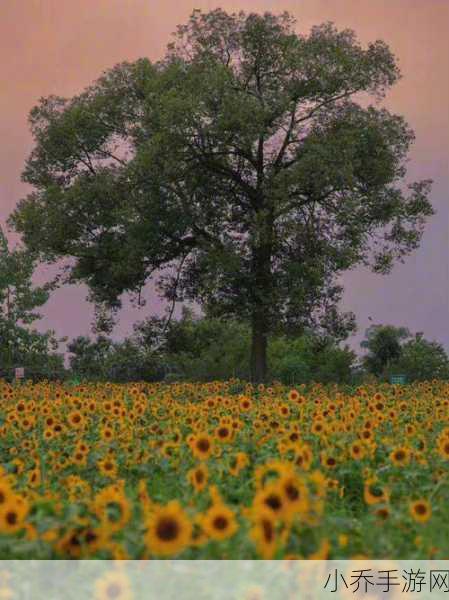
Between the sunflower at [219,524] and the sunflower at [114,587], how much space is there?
519 millimetres

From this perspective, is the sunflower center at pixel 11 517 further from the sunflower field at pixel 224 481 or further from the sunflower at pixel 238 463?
the sunflower at pixel 238 463

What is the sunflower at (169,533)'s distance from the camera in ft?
17.0

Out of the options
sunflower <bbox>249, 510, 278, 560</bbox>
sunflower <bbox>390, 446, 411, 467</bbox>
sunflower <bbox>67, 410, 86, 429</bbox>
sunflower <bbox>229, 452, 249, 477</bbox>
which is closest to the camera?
sunflower <bbox>249, 510, 278, 560</bbox>

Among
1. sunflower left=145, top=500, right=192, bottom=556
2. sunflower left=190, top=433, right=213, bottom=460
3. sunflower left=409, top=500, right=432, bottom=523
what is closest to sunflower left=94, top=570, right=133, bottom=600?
sunflower left=145, top=500, right=192, bottom=556

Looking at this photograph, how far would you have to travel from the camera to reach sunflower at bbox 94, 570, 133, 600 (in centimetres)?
509

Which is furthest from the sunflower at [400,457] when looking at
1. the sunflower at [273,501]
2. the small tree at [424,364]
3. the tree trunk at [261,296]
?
the small tree at [424,364]

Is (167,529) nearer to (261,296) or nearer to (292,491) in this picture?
(292,491)

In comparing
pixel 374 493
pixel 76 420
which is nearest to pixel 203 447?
pixel 374 493

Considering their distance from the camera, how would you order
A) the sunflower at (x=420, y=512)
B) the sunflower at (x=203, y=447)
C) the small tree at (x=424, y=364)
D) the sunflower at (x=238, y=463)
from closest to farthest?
the sunflower at (x=420, y=512), the sunflower at (x=238, y=463), the sunflower at (x=203, y=447), the small tree at (x=424, y=364)

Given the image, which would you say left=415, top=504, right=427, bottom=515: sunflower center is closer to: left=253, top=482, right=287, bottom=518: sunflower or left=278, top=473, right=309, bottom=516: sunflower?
left=278, top=473, right=309, bottom=516: sunflower

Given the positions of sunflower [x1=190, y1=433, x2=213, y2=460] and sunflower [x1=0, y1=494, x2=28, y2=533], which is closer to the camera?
sunflower [x1=0, y1=494, x2=28, y2=533]

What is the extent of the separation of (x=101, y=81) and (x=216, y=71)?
565 cm

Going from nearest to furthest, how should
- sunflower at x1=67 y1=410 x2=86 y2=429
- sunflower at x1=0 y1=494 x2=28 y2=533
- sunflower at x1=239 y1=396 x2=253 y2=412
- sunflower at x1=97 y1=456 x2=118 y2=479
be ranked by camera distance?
sunflower at x1=0 y1=494 x2=28 y2=533
sunflower at x1=97 y1=456 x2=118 y2=479
sunflower at x1=67 y1=410 x2=86 y2=429
sunflower at x1=239 y1=396 x2=253 y2=412

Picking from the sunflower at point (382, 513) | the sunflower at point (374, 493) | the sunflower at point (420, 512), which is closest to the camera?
the sunflower at point (420, 512)
